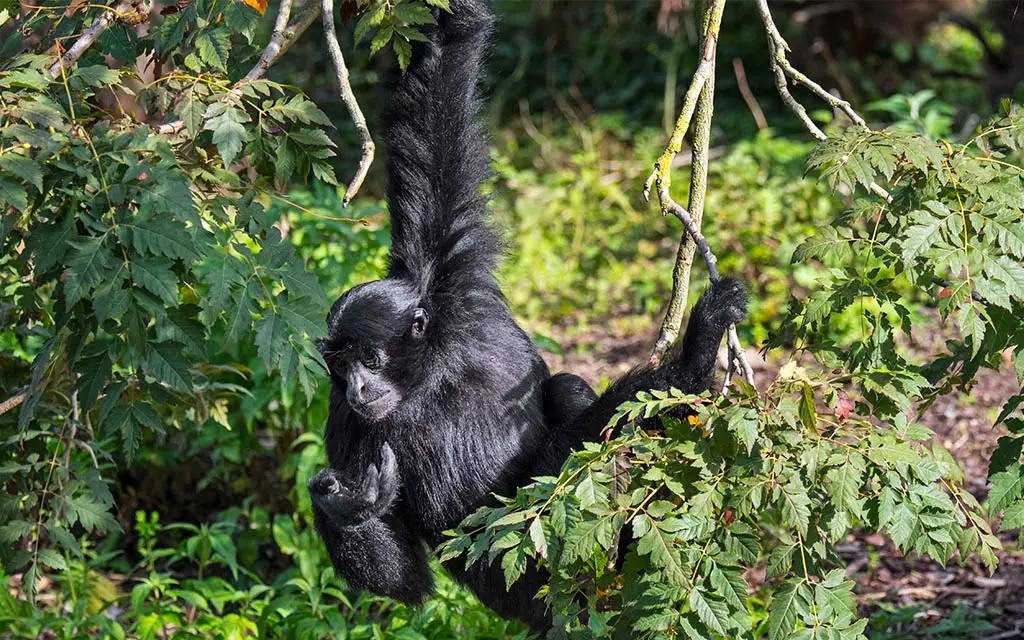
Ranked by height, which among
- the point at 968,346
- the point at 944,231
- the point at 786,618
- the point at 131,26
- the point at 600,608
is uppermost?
the point at 131,26

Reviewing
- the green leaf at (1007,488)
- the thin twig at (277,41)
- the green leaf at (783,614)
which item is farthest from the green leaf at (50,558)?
the green leaf at (1007,488)

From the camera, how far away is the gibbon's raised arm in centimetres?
409

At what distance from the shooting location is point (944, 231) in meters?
3.03

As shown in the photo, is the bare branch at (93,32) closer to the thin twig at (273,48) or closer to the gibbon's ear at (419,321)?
the thin twig at (273,48)

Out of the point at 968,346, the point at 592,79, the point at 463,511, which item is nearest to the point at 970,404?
the point at 968,346

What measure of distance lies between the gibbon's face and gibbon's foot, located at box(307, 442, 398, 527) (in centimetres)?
21

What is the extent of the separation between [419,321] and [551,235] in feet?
19.3

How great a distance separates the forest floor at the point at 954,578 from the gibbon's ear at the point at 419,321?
7.17ft

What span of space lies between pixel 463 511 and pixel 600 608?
2.64 feet

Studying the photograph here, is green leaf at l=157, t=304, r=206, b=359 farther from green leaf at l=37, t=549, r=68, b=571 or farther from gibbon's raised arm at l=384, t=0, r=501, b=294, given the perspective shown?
green leaf at l=37, t=549, r=68, b=571

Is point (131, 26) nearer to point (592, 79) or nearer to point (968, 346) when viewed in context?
point (968, 346)

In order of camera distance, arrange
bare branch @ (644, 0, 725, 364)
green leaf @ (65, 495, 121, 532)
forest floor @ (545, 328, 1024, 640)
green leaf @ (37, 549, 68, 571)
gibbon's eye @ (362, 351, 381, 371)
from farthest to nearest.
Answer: forest floor @ (545, 328, 1024, 640)
gibbon's eye @ (362, 351, 381, 371)
green leaf @ (37, 549, 68, 571)
green leaf @ (65, 495, 121, 532)
bare branch @ (644, 0, 725, 364)

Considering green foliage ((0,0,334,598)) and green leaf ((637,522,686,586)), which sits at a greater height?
green foliage ((0,0,334,598))

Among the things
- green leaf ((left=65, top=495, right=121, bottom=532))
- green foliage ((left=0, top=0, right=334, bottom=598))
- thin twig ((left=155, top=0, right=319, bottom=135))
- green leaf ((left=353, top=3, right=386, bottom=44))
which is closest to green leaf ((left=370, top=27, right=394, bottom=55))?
green leaf ((left=353, top=3, right=386, bottom=44))
